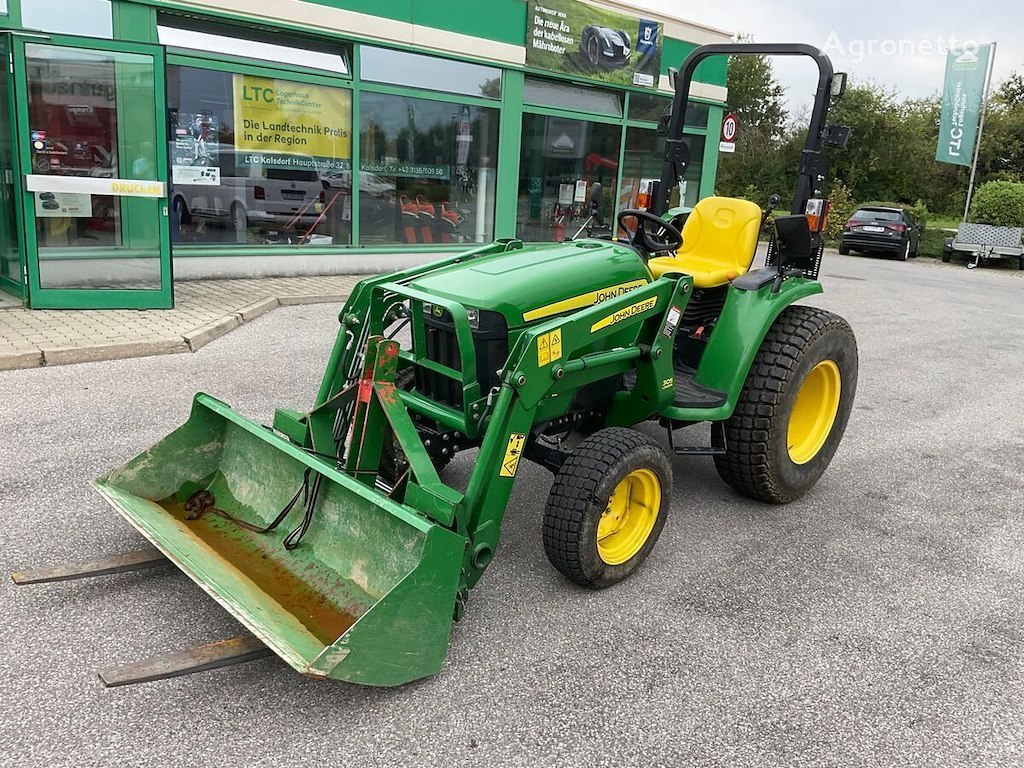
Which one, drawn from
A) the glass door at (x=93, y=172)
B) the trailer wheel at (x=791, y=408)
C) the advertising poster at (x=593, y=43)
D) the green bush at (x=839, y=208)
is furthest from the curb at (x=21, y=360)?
the green bush at (x=839, y=208)

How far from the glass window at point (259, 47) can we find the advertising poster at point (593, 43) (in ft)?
10.1

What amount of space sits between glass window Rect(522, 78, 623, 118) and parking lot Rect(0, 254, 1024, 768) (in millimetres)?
8706

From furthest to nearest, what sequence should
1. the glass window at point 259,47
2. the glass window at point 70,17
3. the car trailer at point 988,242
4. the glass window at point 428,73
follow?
1. the car trailer at point 988,242
2. the glass window at point 428,73
3. the glass window at point 259,47
4. the glass window at point 70,17

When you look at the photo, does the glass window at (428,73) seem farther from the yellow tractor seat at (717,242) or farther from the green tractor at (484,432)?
the yellow tractor seat at (717,242)

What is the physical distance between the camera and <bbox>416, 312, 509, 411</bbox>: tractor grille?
3.33 m

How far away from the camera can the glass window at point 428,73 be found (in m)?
10.5

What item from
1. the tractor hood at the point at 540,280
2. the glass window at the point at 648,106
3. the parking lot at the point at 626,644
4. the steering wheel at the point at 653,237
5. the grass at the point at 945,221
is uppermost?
the glass window at the point at 648,106

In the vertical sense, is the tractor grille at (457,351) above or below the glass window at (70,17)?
below

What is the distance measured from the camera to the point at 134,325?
710 centimetres

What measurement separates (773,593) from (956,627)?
0.71 metres

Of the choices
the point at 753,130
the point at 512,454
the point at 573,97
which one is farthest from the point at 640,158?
the point at 753,130

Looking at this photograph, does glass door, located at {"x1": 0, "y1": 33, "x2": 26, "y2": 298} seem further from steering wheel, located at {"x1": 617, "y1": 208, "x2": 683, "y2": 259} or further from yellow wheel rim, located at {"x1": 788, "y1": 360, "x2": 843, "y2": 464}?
yellow wheel rim, located at {"x1": 788, "y1": 360, "x2": 843, "y2": 464}

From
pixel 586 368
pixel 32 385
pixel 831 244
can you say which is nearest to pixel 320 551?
pixel 586 368

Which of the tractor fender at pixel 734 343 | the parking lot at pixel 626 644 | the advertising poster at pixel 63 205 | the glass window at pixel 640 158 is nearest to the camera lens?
the parking lot at pixel 626 644
